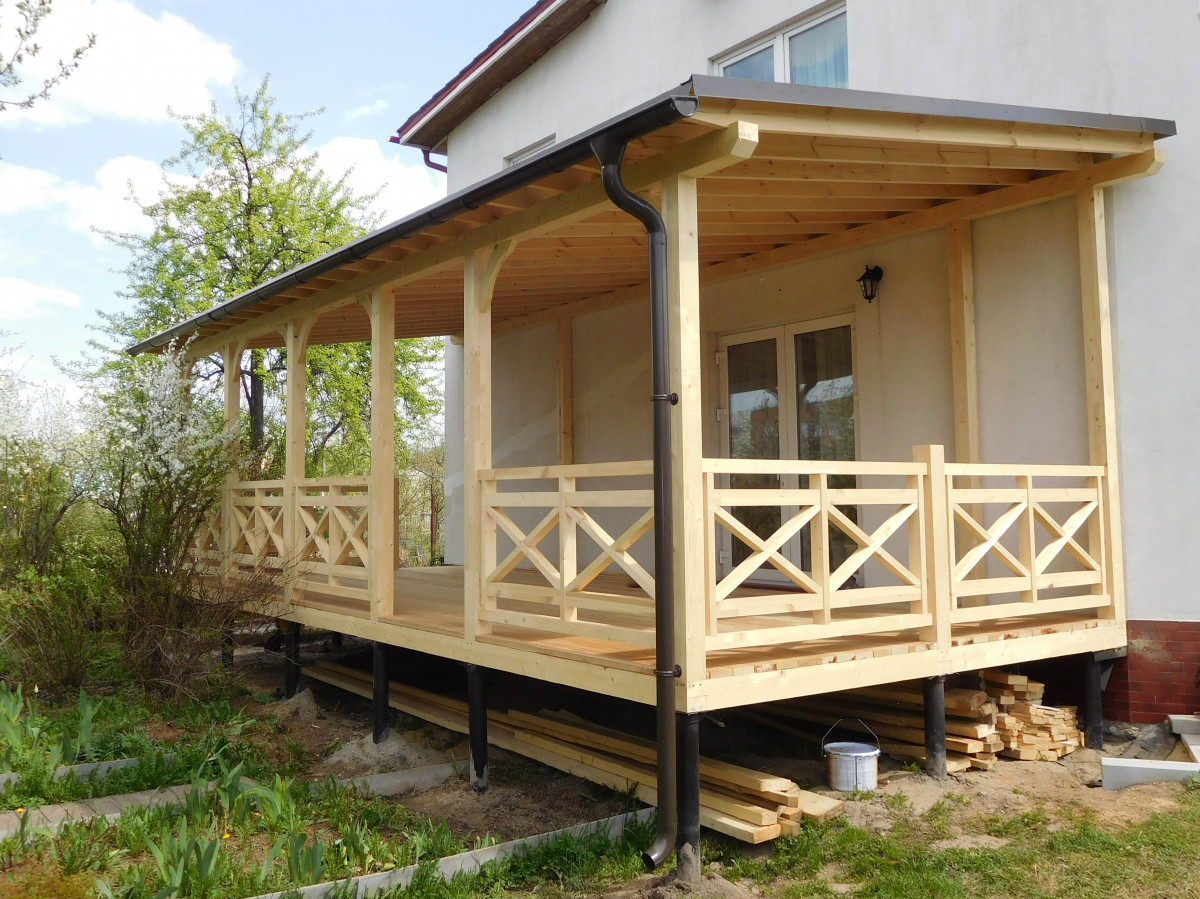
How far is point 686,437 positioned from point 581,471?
0.84m

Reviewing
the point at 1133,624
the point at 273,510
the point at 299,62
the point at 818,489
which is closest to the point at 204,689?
the point at 273,510

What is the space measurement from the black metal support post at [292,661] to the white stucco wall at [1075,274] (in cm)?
533

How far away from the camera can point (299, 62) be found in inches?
2012

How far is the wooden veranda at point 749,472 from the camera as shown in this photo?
4902mm

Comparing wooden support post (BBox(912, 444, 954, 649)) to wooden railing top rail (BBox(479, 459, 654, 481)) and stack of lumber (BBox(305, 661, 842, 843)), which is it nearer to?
stack of lumber (BBox(305, 661, 842, 843))

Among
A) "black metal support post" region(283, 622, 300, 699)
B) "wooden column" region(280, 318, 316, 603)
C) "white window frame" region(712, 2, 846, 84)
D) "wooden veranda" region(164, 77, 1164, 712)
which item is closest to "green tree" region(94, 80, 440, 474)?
"wooden column" region(280, 318, 316, 603)

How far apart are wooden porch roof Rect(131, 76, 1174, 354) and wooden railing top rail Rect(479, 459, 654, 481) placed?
1467 mm

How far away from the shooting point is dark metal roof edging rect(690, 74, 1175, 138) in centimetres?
452

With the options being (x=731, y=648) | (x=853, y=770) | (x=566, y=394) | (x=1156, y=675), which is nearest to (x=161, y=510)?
(x=566, y=394)

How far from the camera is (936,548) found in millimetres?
5742

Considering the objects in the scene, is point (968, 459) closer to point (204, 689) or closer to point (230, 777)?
point (230, 777)

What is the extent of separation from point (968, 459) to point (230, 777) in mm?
5397

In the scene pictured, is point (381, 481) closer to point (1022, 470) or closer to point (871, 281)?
point (871, 281)

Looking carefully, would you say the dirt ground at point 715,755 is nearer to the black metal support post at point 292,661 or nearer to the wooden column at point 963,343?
the black metal support post at point 292,661
